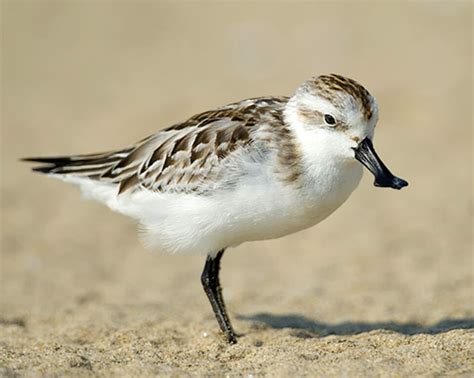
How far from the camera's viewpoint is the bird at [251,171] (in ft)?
20.1

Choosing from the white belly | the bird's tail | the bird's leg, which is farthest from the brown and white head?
the bird's tail

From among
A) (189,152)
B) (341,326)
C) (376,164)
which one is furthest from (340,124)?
(341,326)

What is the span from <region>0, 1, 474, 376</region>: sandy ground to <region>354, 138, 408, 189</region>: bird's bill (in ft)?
3.84

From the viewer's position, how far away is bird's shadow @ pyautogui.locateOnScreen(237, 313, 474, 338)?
23.4 ft

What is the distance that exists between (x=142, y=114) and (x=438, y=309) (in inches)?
316

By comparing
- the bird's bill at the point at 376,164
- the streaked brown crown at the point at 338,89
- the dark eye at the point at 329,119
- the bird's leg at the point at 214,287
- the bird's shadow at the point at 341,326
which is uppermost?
the streaked brown crown at the point at 338,89

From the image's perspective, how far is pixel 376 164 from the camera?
19.6ft

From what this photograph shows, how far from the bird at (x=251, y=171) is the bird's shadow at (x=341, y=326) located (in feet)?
1.87

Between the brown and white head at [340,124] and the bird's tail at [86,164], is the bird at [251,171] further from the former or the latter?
the bird's tail at [86,164]

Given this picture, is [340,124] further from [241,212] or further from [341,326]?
[341,326]

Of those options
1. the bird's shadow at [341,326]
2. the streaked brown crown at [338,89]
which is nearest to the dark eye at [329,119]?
the streaked brown crown at [338,89]

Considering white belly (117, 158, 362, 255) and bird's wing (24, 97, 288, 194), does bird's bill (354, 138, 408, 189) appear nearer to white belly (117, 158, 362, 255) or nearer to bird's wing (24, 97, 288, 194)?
white belly (117, 158, 362, 255)

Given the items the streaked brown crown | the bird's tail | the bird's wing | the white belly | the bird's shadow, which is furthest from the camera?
the bird's tail

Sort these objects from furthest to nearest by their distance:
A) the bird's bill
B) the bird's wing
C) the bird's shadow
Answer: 1. the bird's shadow
2. the bird's wing
3. the bird's bill
